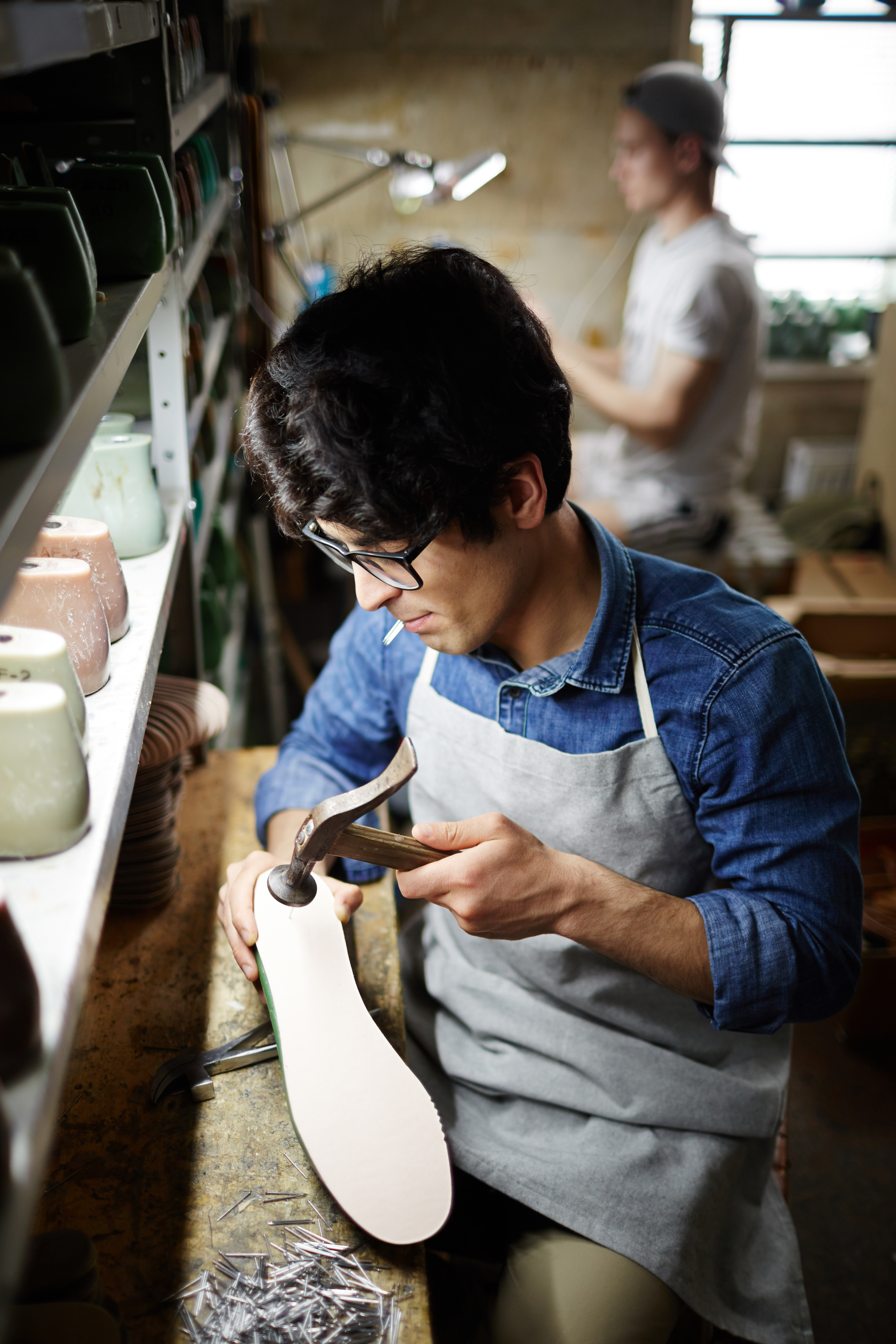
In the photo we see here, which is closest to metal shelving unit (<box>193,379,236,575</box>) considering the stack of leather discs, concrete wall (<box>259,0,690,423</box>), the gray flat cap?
the stack of leather discs

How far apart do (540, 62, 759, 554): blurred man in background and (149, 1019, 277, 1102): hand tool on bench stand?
7.40 ft

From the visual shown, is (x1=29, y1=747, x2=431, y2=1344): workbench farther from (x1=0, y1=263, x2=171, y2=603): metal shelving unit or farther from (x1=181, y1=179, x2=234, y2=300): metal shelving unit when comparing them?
(x1=181, y1=179, x2=234, y2=300): metal shelving unit

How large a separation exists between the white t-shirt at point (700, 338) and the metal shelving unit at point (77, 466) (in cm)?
163

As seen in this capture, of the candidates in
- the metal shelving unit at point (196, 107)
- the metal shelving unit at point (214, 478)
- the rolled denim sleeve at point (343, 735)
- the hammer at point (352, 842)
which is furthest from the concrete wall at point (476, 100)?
the hammer at point (352, 842)

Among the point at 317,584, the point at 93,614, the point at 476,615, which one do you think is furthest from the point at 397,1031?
the point at 317,584

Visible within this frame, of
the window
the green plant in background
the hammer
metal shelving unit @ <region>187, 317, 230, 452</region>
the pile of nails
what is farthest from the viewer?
the green plant in background

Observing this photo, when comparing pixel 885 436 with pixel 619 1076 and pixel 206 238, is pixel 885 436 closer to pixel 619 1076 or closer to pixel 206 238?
pixel 206 238

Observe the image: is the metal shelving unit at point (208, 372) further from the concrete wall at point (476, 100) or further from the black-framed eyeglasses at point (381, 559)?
the concrete wall at point (476, 100)

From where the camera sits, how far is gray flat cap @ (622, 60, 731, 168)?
3080 millimetres

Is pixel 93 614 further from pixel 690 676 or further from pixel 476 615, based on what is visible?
A: pixel 690 676

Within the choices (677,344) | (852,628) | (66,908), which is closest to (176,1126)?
(66,908)

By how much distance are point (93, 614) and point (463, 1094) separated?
34.3 inches

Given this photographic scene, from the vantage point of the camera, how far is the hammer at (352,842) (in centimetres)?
102

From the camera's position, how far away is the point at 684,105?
307 cm
